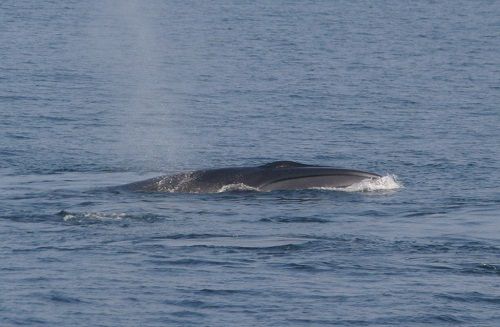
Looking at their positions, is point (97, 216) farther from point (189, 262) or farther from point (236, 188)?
point (189, 262)

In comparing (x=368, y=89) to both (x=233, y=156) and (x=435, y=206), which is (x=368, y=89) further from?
(x=435, y=206)

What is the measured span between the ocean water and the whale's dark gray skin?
1.59ft

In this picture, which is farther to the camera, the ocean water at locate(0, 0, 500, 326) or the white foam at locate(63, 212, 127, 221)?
the white foam at locate(63, 212, 127, 221)

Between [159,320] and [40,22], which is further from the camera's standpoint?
[40,22]

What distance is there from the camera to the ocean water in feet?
84.3

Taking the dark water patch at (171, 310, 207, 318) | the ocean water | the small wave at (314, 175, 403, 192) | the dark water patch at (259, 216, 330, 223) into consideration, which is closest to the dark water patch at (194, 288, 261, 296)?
the ocean water

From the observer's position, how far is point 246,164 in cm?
4562

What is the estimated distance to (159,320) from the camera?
24.3m

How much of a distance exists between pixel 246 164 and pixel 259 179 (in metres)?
9.58

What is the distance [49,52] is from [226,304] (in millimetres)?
58940

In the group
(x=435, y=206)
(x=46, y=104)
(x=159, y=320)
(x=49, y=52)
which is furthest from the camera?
(x=49, y=52)

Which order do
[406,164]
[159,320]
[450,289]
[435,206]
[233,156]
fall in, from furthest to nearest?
[233,156], [406,164], [435,206], [450,289], [159,320]

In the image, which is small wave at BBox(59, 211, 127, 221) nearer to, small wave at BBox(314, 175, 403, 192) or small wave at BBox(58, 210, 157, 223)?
small wave at BBox(58, 210, 157, 223)

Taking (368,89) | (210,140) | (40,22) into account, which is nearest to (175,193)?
(210,140)
